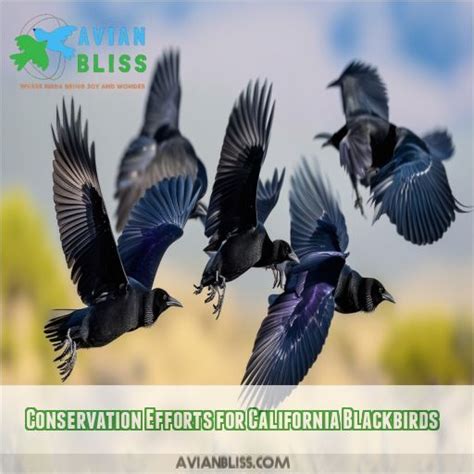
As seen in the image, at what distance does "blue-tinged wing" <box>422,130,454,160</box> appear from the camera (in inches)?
186

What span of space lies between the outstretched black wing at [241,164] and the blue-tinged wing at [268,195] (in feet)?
0.15

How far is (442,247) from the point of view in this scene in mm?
4723

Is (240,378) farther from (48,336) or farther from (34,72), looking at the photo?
(34,72)

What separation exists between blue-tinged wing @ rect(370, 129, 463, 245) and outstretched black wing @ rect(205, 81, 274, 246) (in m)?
0.47

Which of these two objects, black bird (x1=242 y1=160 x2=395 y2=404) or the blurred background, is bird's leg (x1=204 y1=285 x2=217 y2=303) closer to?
the blurred background

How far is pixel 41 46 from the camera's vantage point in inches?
186

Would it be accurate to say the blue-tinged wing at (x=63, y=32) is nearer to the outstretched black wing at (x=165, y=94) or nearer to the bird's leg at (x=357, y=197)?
the outstretched black wing at (x=165, y=94)

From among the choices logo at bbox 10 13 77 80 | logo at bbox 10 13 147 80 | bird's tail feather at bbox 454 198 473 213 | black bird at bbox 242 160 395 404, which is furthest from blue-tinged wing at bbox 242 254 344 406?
logo at bbox 10 13 77 80

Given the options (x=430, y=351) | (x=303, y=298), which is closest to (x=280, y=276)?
(x=303, y=298)

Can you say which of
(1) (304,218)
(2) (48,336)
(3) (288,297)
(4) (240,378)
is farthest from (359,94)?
(2) (48,336)

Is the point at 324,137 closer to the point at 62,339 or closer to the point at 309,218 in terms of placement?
the point at 309,218

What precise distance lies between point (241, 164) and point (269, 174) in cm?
13

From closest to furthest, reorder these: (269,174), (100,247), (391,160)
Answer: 1. (100,247)
2. (269,174)
3. (391,160)

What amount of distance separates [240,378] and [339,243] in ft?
1.97
